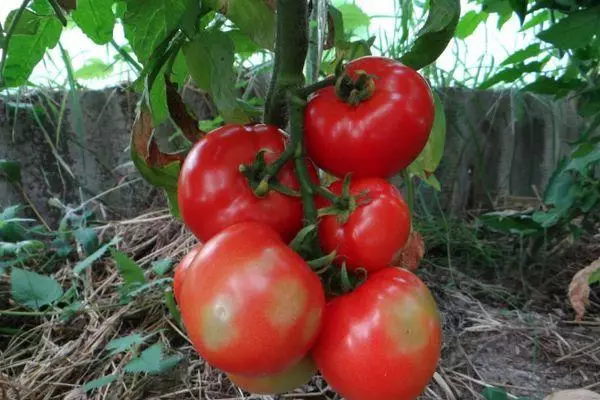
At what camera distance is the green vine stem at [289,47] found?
19.9 inches

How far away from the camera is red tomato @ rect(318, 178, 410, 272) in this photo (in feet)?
1.47

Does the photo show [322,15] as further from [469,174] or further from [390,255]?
[469,174]

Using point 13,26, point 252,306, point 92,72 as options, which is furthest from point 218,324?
point 92,72

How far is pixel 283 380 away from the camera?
0.50 meters

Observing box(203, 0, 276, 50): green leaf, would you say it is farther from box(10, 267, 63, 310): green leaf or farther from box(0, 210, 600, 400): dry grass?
box(10, 267, 63, 310): green leaf

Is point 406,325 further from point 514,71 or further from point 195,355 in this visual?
point 514,71

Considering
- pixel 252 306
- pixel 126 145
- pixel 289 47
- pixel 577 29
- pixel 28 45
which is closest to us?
pixel 252 306

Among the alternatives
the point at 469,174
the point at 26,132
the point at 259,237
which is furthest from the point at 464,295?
the point at 26,132

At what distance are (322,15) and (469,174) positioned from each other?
59.2 inches

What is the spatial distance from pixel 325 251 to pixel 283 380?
0.12 m

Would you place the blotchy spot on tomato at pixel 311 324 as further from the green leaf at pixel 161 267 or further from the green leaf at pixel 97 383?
the green leaf at pixel 161 267

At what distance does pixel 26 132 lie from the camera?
1.73 meters

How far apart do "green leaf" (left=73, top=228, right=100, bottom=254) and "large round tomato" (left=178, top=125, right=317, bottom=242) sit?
106cm

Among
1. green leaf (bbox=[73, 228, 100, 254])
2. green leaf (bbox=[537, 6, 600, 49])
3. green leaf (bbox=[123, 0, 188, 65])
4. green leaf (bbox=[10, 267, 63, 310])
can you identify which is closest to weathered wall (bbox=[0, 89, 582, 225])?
green leaf (bbox=[73, 228, 100, 254])
